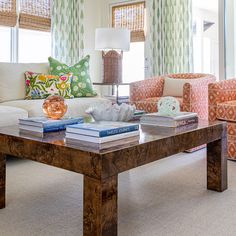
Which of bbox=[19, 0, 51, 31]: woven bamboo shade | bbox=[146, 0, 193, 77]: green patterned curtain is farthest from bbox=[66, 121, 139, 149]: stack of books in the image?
bbox=[19, 0, 51, 31]: woven bamboo shade

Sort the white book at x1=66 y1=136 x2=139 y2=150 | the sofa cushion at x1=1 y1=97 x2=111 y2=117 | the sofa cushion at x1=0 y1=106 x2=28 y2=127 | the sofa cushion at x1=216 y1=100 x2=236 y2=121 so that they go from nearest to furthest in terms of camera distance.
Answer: the white book at x1=66 y1=136 x2=139 y2=150 → the sofa cushion at x1=0 y1=106 x2=28 y2=127 → the sofa cushion at x1=216 y1=100 x2=236 y2=121 → the sofa cushion at x1=1 y1=97 x2=111 y2=117

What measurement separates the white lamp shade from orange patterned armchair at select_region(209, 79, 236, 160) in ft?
4.86

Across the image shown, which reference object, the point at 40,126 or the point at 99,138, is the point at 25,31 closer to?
the point at 40,126

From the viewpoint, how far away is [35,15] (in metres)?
4.45

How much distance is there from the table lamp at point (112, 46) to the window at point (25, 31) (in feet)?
3.07

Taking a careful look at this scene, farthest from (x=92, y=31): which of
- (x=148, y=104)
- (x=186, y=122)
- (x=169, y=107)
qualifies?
(x=186, y=122)

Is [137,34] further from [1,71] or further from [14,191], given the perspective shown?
[14,191]

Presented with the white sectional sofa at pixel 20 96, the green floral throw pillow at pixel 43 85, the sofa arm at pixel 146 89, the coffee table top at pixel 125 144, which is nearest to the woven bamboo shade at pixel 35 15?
the white sectional sofa at pixel 20 96

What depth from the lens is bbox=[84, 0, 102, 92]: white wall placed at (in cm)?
509

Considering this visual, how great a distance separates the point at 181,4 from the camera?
14.1 ft

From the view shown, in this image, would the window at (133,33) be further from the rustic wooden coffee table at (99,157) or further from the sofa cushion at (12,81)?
the rustic wooden coffee table at (99,157)

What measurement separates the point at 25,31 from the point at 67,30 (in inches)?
23.9

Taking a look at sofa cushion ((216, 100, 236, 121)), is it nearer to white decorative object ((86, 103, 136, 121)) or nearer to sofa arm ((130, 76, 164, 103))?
sofa arm ((130, 76, 164, 103))

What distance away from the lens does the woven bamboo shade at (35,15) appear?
4.33 metres
